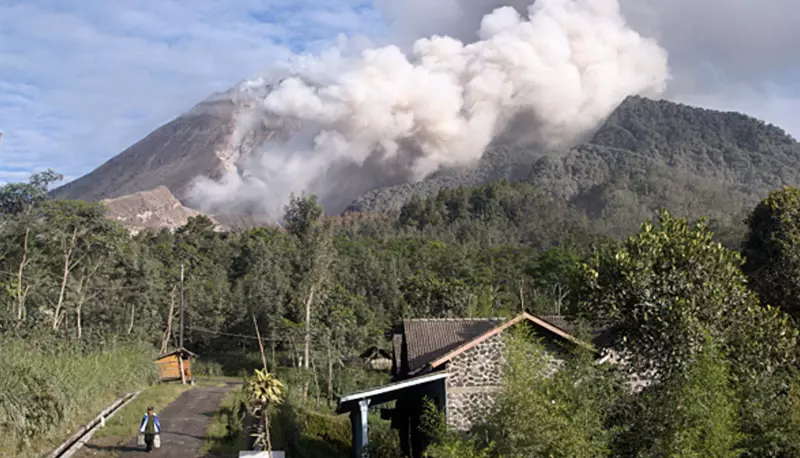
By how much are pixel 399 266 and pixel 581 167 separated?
11103 centimetres

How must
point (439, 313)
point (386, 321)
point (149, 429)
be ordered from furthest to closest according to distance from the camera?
point (386, 321) → point (439, 313) → point (149, 429)

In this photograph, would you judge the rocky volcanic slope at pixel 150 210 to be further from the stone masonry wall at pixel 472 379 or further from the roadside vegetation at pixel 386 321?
the stone masonry wall at pixel 472 379

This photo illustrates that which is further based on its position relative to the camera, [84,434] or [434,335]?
→ [434,335]

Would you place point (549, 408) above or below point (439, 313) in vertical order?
below

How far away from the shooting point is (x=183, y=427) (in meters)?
26.1

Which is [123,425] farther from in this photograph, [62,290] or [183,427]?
[62,290]

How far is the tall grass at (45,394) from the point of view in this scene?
19.5 m

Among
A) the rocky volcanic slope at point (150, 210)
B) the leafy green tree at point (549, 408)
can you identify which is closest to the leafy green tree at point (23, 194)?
the leafy green tree at point (549, 408)

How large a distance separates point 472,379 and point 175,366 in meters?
29.3

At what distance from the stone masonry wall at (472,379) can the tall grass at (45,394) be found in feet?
34.2

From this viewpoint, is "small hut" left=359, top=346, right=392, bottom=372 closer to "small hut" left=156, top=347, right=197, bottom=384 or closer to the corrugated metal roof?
"small hut" left=156, top=347, right=197, bottom=384

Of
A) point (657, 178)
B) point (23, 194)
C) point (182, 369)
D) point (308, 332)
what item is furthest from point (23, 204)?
point (657, 178)

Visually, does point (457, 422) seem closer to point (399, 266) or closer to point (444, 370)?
point (444, 370)

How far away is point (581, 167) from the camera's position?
180m
